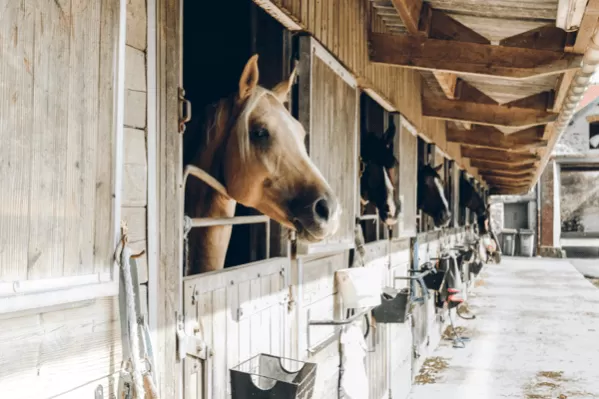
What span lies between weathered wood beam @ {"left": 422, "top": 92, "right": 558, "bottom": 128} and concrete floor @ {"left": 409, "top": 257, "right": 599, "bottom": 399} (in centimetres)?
285

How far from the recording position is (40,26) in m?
1.19

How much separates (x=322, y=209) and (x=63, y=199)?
99 cm

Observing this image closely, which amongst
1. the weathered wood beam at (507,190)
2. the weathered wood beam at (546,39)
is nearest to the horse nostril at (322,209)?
the weathered wood beam at (546,39)

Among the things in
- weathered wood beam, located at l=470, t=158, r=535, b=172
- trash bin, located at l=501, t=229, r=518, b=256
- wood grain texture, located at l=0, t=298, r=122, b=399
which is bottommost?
trash bin, located at l=501, t=229, r=518, b=256

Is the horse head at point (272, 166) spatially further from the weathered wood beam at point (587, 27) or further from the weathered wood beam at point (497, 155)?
the weathered wood beam at point (497, 155)

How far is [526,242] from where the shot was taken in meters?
24.9

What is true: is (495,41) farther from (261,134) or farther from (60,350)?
(60,350)

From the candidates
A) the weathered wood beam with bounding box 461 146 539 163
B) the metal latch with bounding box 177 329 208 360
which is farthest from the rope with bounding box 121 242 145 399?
the weathered wood beam with bounding box 461 146 539 163

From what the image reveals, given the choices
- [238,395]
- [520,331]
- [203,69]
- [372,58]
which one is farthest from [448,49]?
[520,331]

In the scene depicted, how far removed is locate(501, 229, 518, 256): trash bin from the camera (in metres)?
25.8

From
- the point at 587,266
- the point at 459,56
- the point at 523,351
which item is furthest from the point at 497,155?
the point at 587,266

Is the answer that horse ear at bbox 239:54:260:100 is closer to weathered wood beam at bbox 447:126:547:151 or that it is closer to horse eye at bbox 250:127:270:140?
horse eye at bbox 250:127:270:140

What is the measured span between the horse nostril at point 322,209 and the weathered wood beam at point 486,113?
14.8ft

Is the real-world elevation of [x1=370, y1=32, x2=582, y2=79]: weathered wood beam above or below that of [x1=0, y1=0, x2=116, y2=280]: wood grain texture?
above
